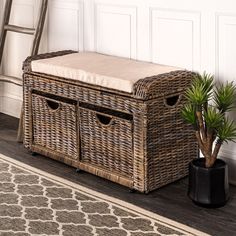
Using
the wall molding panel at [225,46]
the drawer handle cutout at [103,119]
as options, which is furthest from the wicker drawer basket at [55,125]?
the wall molding panel at [225,46]

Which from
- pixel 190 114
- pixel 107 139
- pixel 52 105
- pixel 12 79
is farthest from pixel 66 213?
pixel 12 79

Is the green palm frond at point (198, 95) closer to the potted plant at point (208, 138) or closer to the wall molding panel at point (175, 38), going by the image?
the potted plant at point (208, 138)

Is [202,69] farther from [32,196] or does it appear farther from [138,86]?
[32,196]

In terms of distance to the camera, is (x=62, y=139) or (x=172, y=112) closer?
(x=172, y=112)

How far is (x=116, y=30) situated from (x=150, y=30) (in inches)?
10.5

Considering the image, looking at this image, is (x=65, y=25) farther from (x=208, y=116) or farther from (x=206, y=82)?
(x=208, y=116)

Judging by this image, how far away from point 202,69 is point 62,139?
821 mm

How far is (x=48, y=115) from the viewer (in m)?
3.21

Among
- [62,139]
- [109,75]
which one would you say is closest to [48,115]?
[62,139]

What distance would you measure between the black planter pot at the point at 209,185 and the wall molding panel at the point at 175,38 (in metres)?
0.59

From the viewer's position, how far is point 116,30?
3.35 metres

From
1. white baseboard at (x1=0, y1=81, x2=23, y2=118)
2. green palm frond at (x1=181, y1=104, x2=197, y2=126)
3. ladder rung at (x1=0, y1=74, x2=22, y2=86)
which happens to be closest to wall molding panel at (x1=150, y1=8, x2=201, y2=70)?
green palm frond at (x1=181, y1=104, x2=197, y2=126)

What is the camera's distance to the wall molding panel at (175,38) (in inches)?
116

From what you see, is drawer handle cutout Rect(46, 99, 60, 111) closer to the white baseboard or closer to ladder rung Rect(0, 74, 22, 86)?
ladder rung Rect(0, 74, 22, 86)
